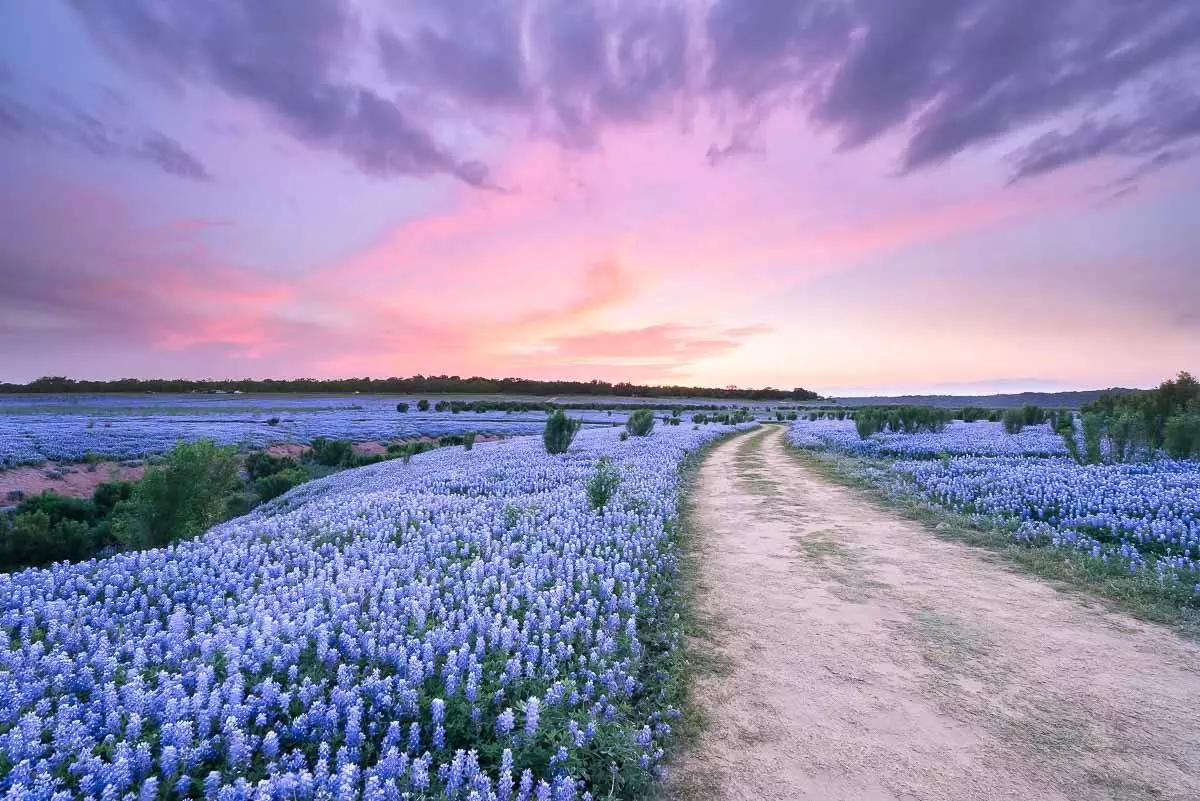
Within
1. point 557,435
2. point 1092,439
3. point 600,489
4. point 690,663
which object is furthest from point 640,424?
point 690,663

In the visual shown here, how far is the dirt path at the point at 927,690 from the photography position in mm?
4160

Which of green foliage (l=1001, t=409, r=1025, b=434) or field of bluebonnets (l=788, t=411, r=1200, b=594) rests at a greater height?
green foliage (l=1001, t=409, r=1025, b=434)

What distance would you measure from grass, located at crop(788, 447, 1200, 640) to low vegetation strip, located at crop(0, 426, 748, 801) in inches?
233

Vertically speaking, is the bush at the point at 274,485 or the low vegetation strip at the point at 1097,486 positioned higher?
the low vegetation strip at the point at 1097,486

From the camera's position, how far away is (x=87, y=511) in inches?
682

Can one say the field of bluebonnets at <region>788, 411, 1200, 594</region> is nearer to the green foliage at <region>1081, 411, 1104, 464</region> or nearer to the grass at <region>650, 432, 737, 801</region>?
the green foliage at <region>1081, 411, 1104, 464</region>

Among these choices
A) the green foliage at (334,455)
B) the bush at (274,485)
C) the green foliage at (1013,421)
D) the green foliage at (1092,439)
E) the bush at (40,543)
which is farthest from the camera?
the green foliage at (1013,421)

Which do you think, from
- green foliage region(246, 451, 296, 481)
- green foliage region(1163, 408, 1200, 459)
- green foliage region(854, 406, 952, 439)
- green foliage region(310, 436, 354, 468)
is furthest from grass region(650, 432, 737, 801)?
green foliage region(854, 406, 952, 439)

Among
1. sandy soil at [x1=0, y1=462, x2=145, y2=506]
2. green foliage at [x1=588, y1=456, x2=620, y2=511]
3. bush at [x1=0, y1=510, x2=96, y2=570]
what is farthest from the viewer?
sandy soil at [x1=0, y1=462, x2=145, y2=506]

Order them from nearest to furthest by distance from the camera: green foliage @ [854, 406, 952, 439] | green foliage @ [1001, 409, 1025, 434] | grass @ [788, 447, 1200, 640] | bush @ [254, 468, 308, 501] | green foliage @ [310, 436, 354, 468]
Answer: grass @ [788, 447, 1200, 640]
bush @ [254, 468, 308, 501]
green foliage @ [310, 436, 354, 468]
green foliage @ [1001, 409, 1025, 434]
green foliage @ [854, 406, 952, 439]

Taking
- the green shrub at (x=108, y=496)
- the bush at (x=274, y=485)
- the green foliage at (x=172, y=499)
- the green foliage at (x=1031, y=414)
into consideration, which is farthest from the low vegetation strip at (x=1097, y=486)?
the green shrub at (x=108, y=496)

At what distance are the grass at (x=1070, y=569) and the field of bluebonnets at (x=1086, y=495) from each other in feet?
0.70

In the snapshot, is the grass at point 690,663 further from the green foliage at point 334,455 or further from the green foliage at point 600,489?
the green foliage at point 334,455

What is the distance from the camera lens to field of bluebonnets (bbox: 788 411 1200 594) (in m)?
9.54
